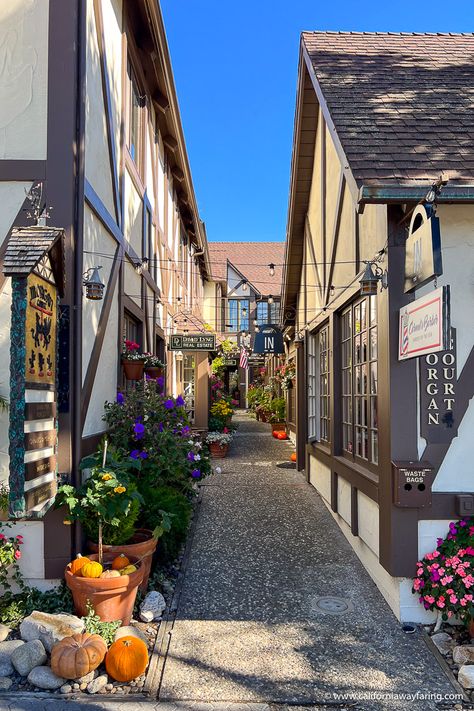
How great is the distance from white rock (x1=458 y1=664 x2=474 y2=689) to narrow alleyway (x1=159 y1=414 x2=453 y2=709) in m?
0.09

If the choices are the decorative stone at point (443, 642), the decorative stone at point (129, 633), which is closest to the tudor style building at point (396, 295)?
the decorative stone at point (443, 642)

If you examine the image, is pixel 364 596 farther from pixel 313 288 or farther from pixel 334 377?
pixel 313 288

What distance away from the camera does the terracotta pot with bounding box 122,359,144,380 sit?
6.28 meters

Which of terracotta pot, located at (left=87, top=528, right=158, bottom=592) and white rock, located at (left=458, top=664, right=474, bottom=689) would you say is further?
terracotta pot, located at (left=87, top=528, right=158, bottom=592)

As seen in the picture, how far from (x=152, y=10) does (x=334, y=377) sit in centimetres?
536

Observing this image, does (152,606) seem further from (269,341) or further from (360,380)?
(269,341)

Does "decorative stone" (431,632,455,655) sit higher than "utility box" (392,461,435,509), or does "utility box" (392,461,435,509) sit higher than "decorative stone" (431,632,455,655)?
"utility box" (392,461,435,509)

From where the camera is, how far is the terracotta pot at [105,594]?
3.75m

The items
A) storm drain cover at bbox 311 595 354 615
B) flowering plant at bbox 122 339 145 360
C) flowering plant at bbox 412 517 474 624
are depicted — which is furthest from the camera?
flowering plant at bbox 122 339 145 360

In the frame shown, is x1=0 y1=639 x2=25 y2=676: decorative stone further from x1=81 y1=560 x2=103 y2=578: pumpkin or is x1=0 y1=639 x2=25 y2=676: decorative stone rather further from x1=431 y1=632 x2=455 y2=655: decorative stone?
x1=431 y1=632 x2=455 y2=655: decorative stone

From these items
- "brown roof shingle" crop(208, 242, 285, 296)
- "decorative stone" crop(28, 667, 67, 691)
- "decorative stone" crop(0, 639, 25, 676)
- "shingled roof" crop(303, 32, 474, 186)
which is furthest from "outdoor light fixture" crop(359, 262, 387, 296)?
"brown roof shingle" crop(208, 242, 285, 296)

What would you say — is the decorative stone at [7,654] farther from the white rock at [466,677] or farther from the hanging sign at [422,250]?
the hanging sign at [422,250]

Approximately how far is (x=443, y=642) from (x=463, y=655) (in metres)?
0.31

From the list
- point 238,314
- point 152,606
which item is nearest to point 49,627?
point 152,606
